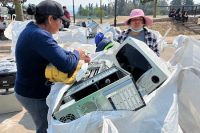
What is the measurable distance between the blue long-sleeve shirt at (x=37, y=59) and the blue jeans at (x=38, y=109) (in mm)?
37

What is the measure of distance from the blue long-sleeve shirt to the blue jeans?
37 mm

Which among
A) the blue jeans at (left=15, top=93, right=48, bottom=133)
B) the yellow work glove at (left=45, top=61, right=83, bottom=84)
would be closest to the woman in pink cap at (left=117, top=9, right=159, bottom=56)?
the blue jeans at (left=15, top=93, right=48, bottom=133)

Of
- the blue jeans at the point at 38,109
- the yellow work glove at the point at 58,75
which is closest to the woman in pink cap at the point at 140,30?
the blue jeans at the point at 38,109

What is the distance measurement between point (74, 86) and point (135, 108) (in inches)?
20.3

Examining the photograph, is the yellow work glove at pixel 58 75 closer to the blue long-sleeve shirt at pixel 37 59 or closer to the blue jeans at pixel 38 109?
the blue long-sleeve shirt at pixel 37 59

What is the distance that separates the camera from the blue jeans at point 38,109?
268 cm

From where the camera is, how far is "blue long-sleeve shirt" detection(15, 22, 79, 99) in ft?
7.70

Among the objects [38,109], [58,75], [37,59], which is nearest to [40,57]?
[37,59]

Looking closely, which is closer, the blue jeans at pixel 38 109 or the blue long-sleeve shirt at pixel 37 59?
the blue long-sleeve shirt at pixel 37 59

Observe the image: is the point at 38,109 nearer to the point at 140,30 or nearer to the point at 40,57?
the point at 40,57

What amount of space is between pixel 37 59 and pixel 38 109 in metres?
0.43

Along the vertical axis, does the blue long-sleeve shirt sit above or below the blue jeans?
above

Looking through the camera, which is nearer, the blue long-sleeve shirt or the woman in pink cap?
the blue long-sleeve shirt

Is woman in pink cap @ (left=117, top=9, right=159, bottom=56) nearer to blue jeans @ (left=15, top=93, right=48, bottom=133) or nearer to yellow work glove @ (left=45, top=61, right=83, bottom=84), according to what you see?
blue jeans @ (left=15, top=93, right=48, bottom=133)
